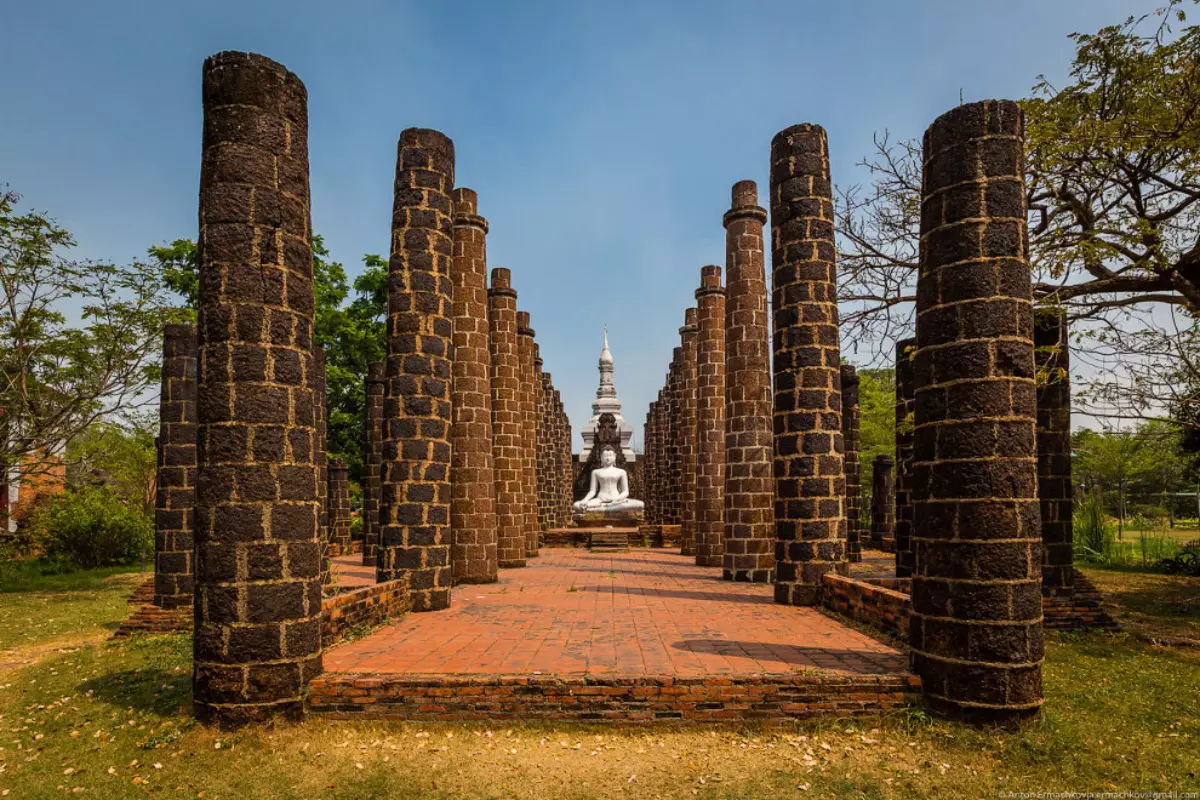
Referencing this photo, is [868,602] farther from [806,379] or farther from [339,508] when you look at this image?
[339,508]

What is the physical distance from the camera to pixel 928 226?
21.3 ft

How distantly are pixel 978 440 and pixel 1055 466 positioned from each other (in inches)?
211

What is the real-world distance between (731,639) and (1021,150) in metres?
5.14

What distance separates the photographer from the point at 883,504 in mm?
21406

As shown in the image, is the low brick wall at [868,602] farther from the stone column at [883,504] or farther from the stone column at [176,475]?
the stone column at [883,504]

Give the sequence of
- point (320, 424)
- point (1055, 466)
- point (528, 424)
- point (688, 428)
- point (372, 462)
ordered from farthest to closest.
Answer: point (688, 428), point (528, 424), point (372, 462), point (320, 424), point (1055, 466)

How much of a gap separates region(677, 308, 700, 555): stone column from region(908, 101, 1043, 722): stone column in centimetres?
1237

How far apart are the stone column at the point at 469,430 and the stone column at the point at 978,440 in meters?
8.35

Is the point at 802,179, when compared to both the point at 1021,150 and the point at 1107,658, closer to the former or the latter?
the point at 1021,150

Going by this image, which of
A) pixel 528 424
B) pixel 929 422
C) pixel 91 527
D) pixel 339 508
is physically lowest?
pixel 91 527

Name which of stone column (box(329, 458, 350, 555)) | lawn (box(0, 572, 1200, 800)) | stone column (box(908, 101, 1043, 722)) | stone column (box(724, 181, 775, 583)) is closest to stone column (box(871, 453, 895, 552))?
stone column (box(724, 181, 775, 583))

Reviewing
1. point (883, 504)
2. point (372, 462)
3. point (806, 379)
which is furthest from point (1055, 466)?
point (372, 462)

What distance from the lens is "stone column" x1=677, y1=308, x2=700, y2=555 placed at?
19109 mm

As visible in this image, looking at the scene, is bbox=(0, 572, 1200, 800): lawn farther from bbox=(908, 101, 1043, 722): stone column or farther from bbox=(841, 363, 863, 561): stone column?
bbox=(841, 363, 863, 561): stone column
